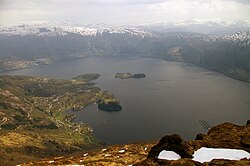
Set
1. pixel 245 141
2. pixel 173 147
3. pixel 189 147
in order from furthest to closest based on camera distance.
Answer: pixel 245 141 < pixel 189 147 < pixel 173 147

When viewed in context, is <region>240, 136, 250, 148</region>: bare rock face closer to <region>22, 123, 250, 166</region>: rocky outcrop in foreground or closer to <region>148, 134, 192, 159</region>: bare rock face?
<region>22, 123, 250, 166</region>: rocky outcrop in foreground

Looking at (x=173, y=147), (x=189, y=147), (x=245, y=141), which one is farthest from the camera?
(x=245, y=141)

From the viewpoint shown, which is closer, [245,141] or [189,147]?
[189,147]

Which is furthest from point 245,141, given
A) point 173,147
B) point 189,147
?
point 173,147

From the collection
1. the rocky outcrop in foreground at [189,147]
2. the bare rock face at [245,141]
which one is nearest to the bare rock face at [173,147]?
the rocky outcrop in foreground at [189,147]

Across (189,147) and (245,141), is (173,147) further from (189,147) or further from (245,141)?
(245,141)

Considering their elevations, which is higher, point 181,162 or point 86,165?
point 181,162

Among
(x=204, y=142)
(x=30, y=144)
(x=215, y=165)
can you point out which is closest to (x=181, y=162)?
(x=215, y=165)

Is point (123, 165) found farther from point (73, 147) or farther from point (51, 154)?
point (73, 147)

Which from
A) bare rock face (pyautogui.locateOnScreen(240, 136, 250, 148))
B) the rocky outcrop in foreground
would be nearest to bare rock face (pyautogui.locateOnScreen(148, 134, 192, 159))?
the rocky outcrop in foreground
